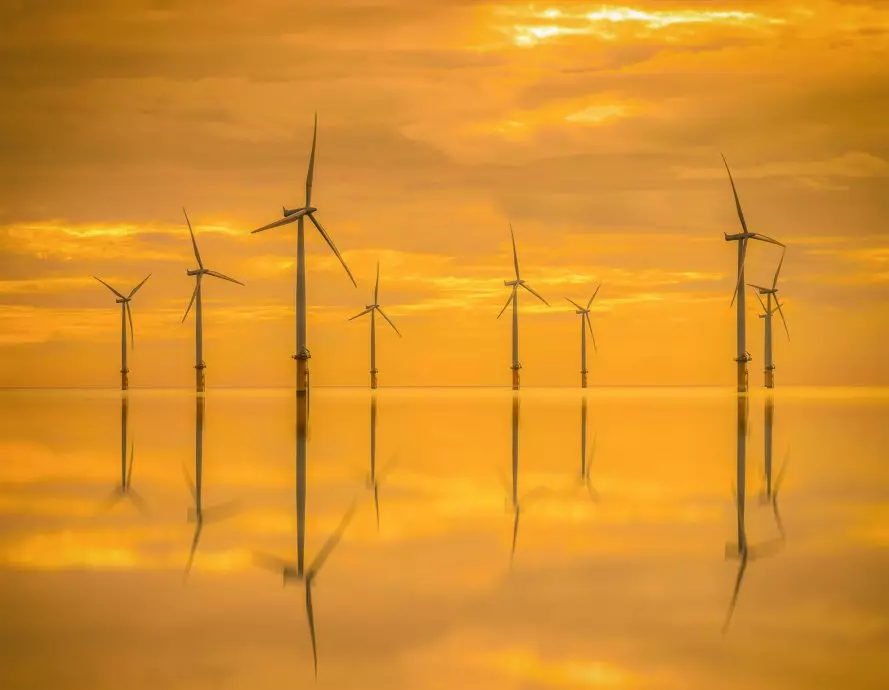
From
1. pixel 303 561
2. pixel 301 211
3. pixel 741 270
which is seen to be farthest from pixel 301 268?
pixel 303 561

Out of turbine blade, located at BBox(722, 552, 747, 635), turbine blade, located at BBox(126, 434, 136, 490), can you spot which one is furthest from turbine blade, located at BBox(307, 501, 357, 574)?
turbine blade, located at BBox(126, 434, 136, 490)

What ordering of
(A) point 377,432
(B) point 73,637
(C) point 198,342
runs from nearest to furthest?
(B) point 73,637 → (A) point 377,432 → (C) point 198,342

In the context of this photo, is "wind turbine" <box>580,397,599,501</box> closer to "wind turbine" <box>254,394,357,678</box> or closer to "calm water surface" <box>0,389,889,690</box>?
"calm water surface" <box>0,389,889,690</box>

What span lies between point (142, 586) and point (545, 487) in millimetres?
14210

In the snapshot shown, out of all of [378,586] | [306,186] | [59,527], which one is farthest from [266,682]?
[306,186]

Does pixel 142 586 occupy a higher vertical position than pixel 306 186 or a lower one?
lower

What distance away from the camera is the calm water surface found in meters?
10.7

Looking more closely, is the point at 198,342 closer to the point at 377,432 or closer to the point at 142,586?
the point at 377,432

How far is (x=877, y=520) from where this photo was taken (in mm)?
20969

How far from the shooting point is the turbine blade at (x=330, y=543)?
1600 cm

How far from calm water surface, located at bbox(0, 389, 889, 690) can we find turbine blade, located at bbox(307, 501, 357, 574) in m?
0.07

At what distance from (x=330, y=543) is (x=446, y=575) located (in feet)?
11.3

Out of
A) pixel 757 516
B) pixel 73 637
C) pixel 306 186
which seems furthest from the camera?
pixel 306 186

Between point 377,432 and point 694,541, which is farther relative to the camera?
point 377,432
